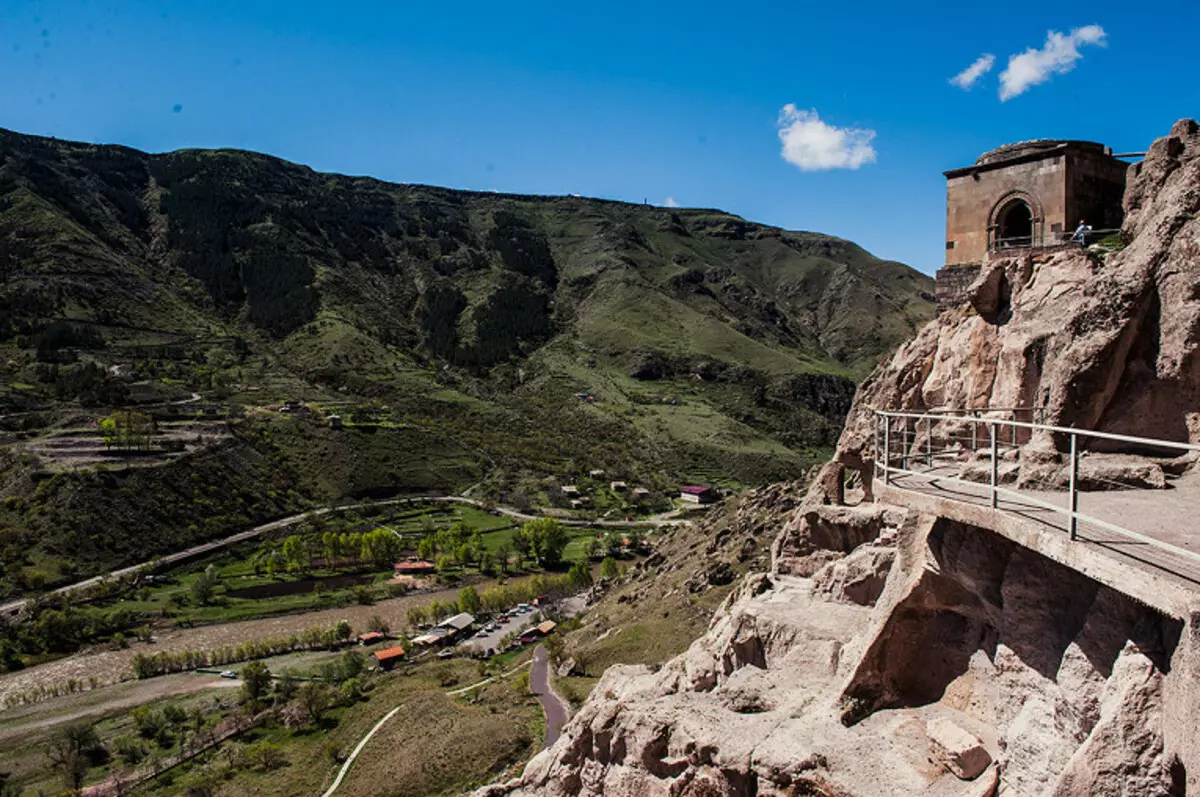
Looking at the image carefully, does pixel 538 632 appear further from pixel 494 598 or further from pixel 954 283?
pixel 954 283

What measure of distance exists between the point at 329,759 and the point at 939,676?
37.2 meters

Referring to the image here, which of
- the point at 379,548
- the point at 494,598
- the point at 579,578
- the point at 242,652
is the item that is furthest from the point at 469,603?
the point at 379,548

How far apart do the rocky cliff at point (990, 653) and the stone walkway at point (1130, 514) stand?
398 millimetres

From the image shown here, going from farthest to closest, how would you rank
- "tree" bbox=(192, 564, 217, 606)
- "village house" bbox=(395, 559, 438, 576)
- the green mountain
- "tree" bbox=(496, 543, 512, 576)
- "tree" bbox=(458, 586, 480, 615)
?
the green mountain → "tree" bbox=(496, 543, 512, 576) → "village house" bbox=(395, 559, 438, 576) → "tree" bbox=(192, 564, 217, 606) → "tree" bbox=(458, 586, 480, 615)

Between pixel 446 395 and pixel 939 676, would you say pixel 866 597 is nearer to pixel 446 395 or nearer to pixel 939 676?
pixel 939 676

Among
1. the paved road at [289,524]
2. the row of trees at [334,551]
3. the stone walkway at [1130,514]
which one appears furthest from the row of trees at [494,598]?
the stone walkway at [1130,514]

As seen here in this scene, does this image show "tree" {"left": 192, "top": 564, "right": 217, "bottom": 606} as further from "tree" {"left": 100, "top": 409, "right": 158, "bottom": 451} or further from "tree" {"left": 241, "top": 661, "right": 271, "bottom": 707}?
"tree" {"left": 100, "top": 409, "right": 158, "bottom": 451}

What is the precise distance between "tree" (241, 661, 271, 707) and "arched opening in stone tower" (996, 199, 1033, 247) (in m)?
52.6

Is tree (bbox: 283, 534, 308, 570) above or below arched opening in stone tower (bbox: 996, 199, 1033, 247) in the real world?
below

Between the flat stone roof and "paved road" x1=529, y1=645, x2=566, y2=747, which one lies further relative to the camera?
"paved road" x1=529, y1=645, x2=566, y2=747

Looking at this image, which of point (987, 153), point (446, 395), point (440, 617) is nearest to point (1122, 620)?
point (987, 153)

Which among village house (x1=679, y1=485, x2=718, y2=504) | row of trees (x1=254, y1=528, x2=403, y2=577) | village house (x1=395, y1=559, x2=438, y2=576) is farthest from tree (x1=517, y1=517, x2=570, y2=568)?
village house (x1=679, y1=485, x2=718, y2=504)

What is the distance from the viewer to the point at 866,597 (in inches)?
580

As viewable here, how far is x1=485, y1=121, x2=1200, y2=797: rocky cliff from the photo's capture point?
591 centimetres
